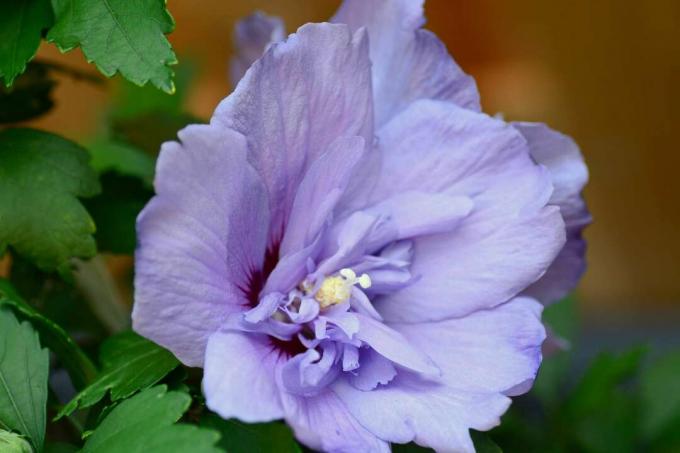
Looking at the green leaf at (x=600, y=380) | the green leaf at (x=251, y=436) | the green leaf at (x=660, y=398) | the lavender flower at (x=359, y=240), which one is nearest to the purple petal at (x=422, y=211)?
the lavender flower at (x=359, y=240)

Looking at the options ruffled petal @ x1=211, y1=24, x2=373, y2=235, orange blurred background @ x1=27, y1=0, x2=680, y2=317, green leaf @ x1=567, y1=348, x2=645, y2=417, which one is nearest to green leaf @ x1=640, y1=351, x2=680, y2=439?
green leaf @ x1=567, y1=348, x2=645, y2=417

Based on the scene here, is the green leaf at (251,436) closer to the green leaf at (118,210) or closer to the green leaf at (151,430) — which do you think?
the green leaf at (151,430)

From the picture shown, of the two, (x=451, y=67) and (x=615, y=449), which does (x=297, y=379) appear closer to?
(x=451, y=67)

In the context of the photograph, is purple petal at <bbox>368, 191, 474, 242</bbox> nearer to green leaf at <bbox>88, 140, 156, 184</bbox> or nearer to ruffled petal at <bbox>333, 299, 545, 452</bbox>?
ruffled petal at <bbox>333, 299, 545, 452</bbox>

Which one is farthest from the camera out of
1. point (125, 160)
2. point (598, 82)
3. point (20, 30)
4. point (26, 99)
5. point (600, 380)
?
point (598, 82)

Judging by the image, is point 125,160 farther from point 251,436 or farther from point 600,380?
point 600,380

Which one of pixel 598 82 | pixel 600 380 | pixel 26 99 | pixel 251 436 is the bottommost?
pixel 598 82

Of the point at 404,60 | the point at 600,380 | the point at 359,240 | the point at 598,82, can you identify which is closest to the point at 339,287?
the point at 359,240
